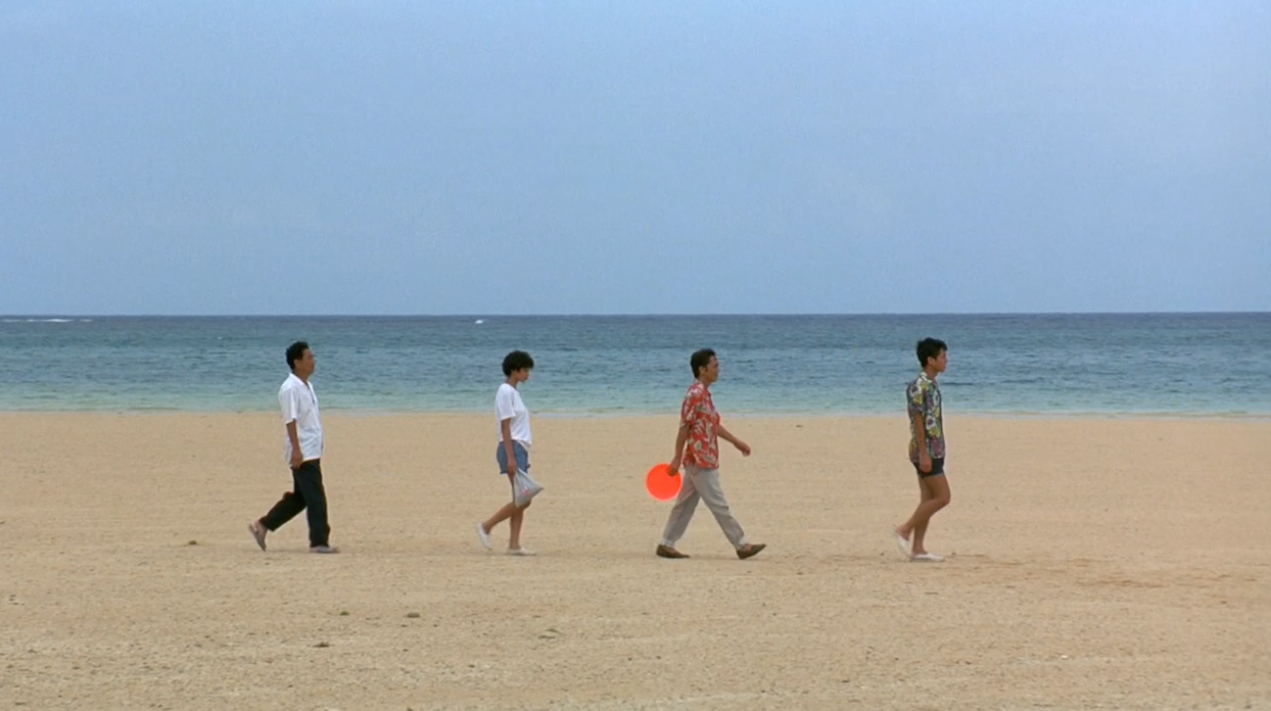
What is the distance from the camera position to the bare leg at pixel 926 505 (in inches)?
369

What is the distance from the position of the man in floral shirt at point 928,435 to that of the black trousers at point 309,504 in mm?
3842

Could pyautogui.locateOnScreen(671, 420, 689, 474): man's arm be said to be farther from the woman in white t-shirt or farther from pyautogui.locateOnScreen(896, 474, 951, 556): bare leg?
pyautogui.locateOnScreen(896, 474, 951, 556): bare leg

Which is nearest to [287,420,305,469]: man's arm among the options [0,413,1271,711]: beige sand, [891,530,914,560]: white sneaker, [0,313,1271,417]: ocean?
[0,413,1271,711]: beige sand

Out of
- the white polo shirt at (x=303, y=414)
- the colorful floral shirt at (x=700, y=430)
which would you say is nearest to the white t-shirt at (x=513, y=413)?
the colorful floral shirt at (x=700, y=430)

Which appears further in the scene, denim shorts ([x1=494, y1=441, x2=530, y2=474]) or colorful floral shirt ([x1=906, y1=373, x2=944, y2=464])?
denim shorts ([x1=494, y1=441, x2=530, y2=474])

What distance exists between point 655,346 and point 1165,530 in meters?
65.4

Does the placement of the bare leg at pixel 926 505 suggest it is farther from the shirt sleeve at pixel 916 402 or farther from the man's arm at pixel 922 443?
the shirt sleeve at pixel 916 402

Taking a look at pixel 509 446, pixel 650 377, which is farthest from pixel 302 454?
pixel 650 377

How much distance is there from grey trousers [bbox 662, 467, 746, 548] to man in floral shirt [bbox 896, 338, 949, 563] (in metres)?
1.14

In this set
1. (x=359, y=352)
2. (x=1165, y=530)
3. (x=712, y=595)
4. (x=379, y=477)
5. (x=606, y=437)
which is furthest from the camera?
(x=359, y=352)

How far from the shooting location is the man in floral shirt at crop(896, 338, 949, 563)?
9297 millimetres

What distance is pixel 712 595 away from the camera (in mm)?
8070

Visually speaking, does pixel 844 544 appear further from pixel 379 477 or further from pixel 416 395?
pixel 416 395

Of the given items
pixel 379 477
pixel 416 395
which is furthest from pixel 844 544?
pixel 416 395
